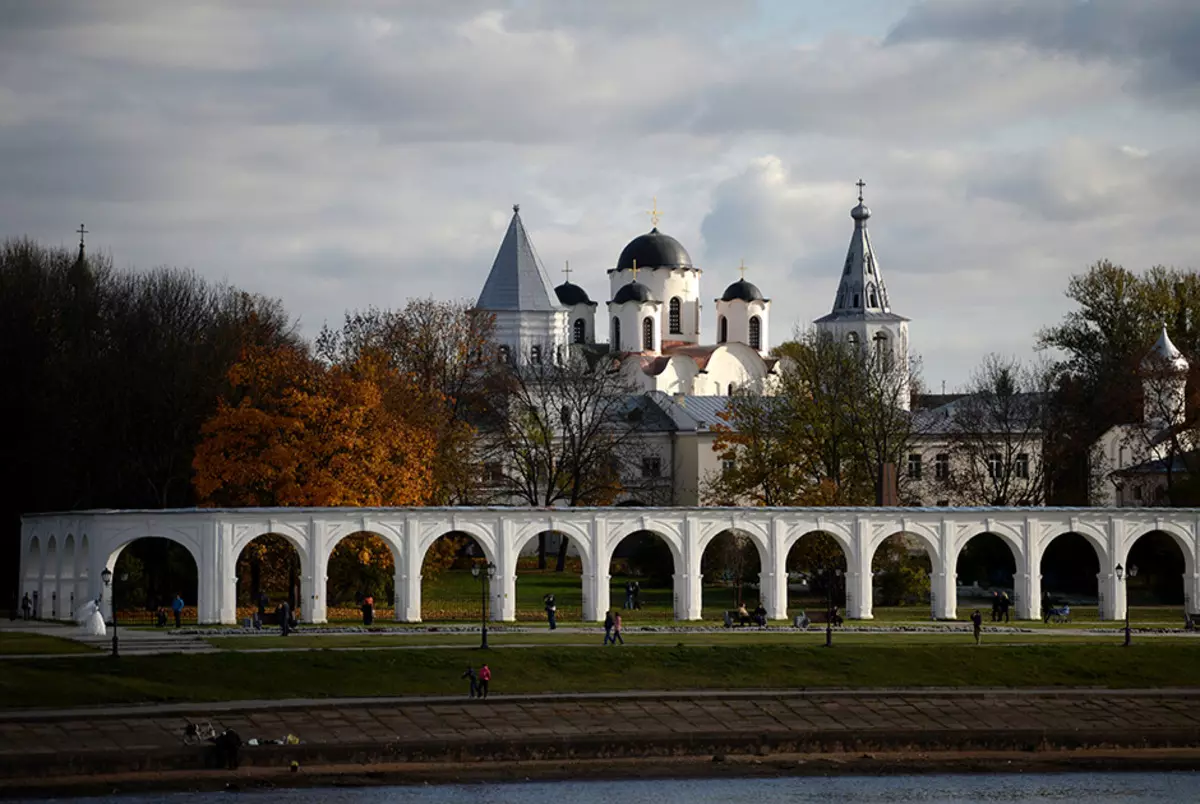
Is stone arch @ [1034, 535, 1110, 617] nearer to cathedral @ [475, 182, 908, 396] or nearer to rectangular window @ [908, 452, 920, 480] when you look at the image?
rectangular window @ [908, 452, 920, 480]

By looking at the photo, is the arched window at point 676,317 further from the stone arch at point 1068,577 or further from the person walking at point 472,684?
the person walking at point 472,684

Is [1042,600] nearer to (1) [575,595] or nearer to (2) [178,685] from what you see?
(1) [575,595]

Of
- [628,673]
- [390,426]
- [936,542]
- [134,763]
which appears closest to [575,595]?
[390,426]

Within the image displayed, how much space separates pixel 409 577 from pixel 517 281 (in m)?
51.7

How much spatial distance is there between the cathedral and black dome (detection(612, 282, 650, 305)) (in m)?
0.05

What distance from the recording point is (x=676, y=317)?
117m

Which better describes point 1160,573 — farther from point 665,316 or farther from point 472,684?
point 665,316

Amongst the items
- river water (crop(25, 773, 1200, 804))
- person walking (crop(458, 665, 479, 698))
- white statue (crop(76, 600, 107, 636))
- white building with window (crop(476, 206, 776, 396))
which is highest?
white building with window (crop(476, 206, 776, 396))

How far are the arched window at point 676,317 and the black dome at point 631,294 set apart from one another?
4115 mm

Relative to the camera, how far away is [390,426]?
6122 cm

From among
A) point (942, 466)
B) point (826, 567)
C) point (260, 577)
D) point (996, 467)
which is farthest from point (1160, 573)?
point (260, 577)

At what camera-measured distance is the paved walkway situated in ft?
124

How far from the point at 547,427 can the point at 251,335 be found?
14289mm

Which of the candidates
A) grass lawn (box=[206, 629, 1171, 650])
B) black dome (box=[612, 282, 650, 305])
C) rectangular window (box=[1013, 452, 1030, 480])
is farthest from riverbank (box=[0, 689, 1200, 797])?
black dome (box=[612, 282, 650, 305])
